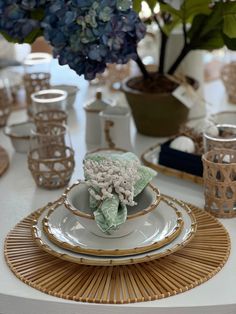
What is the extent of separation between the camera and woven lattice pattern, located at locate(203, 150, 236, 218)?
1.05m

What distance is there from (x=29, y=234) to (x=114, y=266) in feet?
0.63

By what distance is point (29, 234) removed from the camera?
40.5 inches

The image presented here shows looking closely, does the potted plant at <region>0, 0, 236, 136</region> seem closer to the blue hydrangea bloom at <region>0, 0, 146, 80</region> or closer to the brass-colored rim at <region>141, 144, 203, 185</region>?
the blue hydrangea bloom at <region>0, 0, 146, 80</region>

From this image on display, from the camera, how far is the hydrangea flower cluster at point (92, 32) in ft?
3.38

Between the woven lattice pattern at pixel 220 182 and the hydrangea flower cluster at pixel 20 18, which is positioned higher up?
the hydrangea flower cluster at pixel 20 18

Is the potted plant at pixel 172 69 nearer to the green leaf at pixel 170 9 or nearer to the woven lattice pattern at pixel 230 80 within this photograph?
the green leaf at pixel 170 9

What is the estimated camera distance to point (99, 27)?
1045 mm

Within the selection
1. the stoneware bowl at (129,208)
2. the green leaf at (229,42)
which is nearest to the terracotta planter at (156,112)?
the green leaf at (229,42)

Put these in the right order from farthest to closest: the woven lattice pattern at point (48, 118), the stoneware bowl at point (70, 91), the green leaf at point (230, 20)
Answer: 1. the stoneware bowl at point (70, 91)
2. the woven lattice pattern at point (48, 118)
3. the green leaf at point (230, 20)

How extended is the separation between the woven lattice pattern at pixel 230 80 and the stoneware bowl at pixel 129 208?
871mm

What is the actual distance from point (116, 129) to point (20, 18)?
0.36m

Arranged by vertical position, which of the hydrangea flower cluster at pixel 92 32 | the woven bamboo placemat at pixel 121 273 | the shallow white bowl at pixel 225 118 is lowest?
the woven bamboo placemat at pixel 121 273

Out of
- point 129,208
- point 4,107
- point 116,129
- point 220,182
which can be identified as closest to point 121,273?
point 129,208

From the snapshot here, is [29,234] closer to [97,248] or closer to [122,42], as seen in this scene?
[97,248]
